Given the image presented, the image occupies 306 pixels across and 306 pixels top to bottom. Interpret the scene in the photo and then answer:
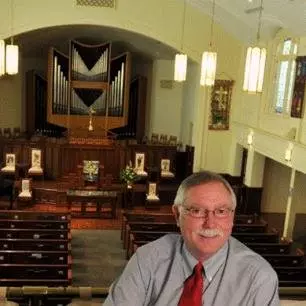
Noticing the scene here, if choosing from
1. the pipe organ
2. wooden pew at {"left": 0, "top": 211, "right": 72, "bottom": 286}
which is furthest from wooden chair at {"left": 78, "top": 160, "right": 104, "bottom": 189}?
wooden pew at {"left": 0, "top": 211, "right": 72, "bottom": 286}

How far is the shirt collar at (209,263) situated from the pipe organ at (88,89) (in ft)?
46.2

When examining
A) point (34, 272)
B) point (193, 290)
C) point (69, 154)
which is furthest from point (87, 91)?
point (193, 290)

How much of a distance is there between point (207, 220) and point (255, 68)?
6634 millimetres

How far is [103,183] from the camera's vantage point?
1450cm

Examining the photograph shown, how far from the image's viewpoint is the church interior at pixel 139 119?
10.7 metres

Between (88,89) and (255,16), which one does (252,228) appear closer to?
(255,16)

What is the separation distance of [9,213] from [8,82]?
23.3 feet

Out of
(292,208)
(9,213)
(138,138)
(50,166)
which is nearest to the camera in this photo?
(9,213)

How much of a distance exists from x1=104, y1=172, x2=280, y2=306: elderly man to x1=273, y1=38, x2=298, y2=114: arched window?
10.5 metres

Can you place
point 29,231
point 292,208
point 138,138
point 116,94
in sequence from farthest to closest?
point 138,138
point 116,94
point 292,208
point 29,231

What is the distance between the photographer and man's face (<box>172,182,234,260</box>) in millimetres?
1835

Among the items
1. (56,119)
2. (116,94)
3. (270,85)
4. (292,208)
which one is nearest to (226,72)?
(270,85)

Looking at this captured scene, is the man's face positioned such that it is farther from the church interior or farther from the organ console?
the organ console

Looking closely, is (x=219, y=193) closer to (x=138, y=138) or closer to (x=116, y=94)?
(x=116, y=94)
